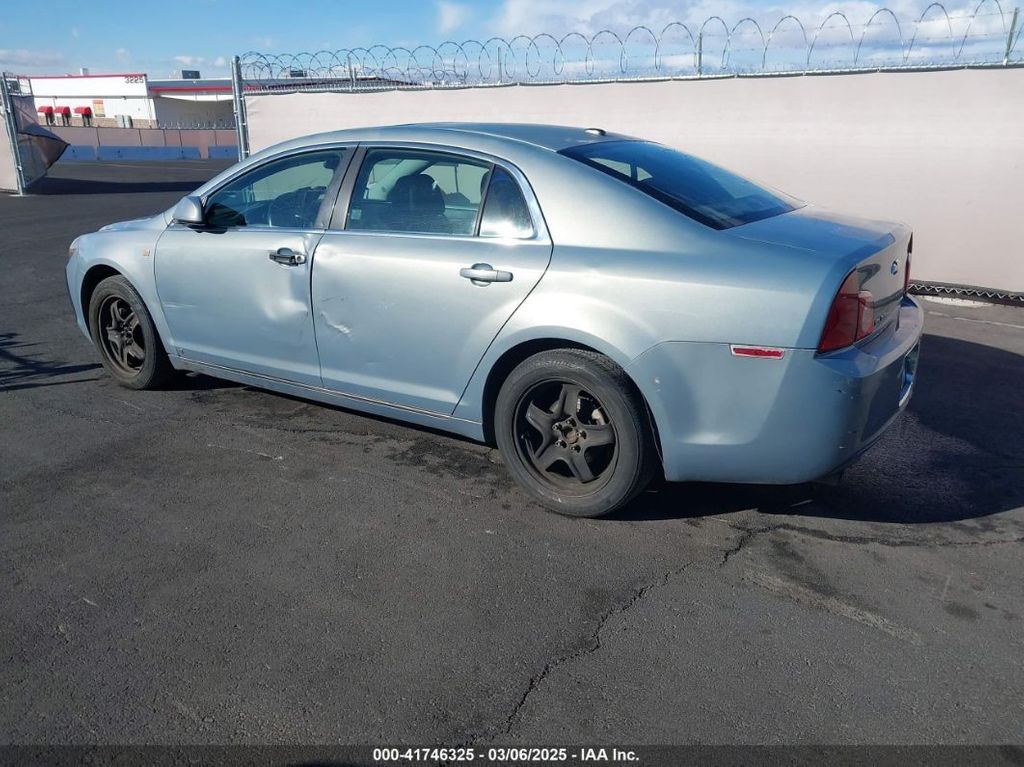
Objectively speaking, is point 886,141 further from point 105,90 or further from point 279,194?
point 105,90

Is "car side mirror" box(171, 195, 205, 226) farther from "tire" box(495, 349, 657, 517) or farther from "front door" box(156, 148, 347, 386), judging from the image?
"tire" box(495, 349, 657, 517)

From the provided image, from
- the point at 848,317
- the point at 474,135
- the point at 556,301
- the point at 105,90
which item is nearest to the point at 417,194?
the point at 474,135

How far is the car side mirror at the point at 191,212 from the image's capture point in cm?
472

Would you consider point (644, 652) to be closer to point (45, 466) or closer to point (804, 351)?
point (804, 351)

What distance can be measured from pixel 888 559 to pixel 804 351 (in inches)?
39.5

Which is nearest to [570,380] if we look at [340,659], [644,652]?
[644,652]

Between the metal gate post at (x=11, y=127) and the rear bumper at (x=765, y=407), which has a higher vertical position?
the metal gate post at (x=11, y=127)

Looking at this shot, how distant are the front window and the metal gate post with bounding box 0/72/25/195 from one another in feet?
48.2

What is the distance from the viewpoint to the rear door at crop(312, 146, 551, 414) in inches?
148

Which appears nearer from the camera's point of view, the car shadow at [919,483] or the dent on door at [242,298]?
the car shadow at [919,483]

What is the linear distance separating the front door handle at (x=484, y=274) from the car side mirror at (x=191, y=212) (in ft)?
6.05

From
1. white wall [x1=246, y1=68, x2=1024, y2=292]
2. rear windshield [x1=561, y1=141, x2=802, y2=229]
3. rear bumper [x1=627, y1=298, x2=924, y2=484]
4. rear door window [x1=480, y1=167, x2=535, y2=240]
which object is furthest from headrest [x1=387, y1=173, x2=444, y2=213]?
white wall [x1=246, y1=68, x2=1024, y2=292]

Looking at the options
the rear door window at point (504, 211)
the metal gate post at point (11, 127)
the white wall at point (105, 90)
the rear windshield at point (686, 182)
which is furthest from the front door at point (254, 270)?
the white wall at point (105, 90)

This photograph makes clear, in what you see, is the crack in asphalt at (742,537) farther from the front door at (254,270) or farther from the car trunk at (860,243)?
the front door at (254,270)
